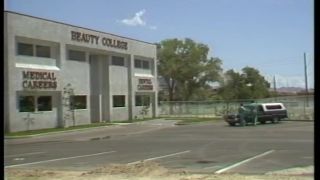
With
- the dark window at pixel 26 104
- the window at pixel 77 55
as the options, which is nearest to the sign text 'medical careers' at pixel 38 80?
the dark window at pixel 26 104

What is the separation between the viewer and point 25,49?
40.8 metres

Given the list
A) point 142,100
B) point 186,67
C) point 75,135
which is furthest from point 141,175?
point 186,67

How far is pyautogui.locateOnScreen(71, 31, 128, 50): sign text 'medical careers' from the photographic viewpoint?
46.9m

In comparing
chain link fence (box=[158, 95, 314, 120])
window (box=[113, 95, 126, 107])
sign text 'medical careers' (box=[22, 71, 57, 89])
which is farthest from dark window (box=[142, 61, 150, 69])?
sign text 'medical careers' (box=[22, 71, 57, 89])

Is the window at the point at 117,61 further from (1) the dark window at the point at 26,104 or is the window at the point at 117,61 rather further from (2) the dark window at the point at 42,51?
(1) the dark window at the point at 26,104

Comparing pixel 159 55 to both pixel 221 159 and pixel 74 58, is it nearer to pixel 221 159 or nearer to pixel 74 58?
pixel 74 58

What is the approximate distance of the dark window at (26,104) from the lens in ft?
130

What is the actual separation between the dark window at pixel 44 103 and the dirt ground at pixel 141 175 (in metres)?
28.0

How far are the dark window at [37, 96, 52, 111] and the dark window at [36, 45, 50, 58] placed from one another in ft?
9.86

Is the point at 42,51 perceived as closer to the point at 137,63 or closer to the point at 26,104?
the point at 26,104

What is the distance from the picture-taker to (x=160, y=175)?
13000 mm

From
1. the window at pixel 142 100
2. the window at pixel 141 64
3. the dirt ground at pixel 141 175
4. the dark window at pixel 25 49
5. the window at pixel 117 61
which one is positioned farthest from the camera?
the window at pixel 142 100

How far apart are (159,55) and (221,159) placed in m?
87.6
